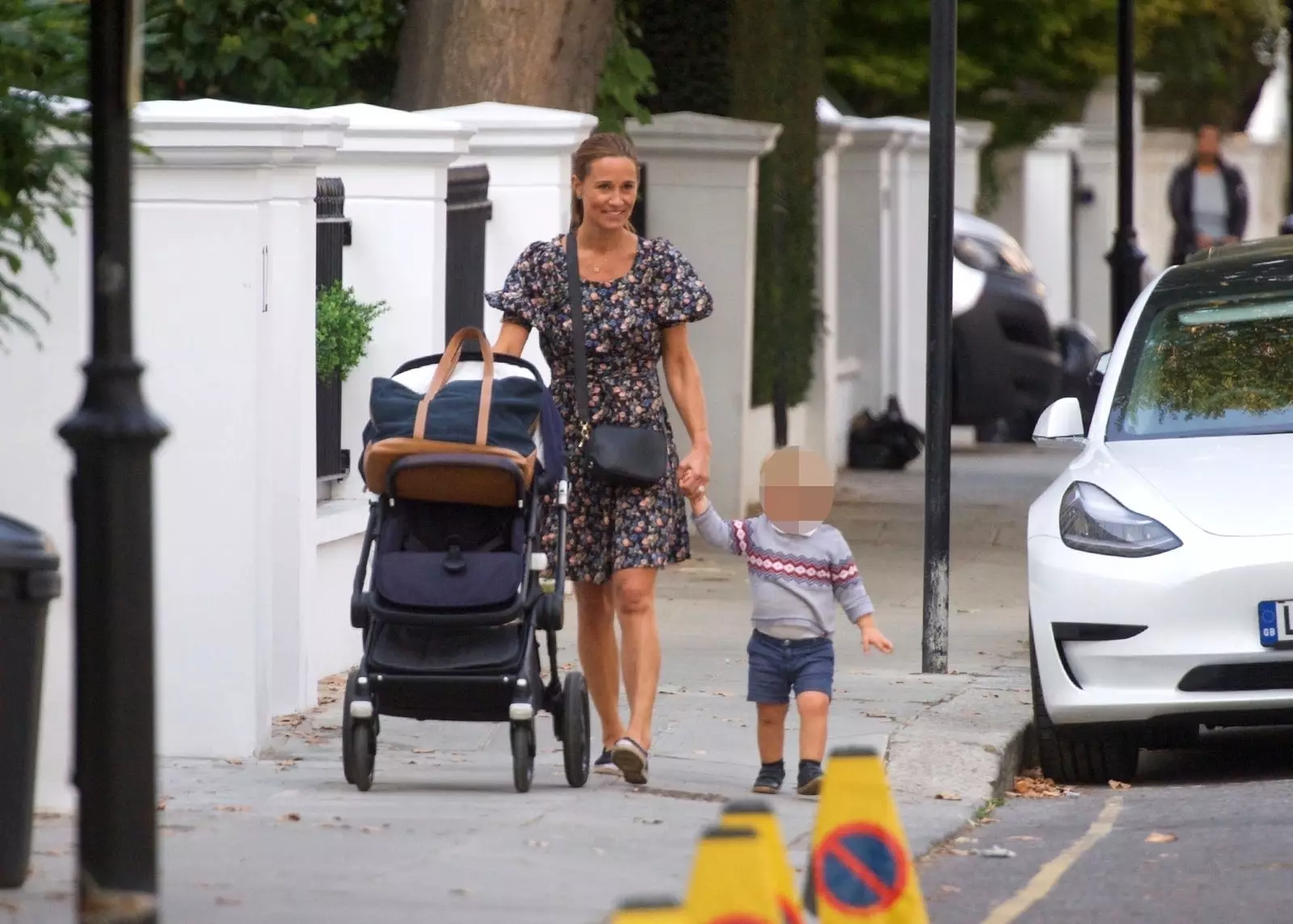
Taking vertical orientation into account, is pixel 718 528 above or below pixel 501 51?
below

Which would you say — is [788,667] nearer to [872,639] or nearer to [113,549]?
[872,639]

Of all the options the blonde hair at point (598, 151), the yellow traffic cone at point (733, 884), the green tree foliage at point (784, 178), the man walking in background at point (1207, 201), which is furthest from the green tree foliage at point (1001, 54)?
the yellow traffic cone at point (733, 884)

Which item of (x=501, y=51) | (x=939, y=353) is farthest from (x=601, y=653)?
(x=501, y=51)

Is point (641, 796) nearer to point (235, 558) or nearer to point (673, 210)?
point (235, 558)

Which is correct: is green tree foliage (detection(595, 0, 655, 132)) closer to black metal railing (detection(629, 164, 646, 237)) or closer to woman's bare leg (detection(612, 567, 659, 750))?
black metal railing (detection(629, 164, 646, 237))

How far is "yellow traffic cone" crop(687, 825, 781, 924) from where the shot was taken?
441 cm

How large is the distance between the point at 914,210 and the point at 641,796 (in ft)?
44.6

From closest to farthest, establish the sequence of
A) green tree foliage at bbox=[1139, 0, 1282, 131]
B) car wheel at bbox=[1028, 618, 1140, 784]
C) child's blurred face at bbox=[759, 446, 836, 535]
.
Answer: child's blurred face at bbox=[759, 446, 836, 535] < car wheel at bbox=[1028, 618, 1140, 784] < green tree foliage at bbox=[1139, 0, 1282, 131]

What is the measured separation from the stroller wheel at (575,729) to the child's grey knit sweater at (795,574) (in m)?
0.55

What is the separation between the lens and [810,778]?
24.3 ft

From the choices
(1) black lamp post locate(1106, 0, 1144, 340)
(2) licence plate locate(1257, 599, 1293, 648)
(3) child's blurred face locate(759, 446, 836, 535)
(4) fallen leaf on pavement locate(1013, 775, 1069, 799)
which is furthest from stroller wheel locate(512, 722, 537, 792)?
(1) black lamp post locate(1106, 0, 1144, 340)

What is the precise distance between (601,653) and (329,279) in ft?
8.41

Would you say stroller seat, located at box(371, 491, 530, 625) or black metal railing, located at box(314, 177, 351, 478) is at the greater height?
black metal railing, located at box(314, 177, 351, 478)

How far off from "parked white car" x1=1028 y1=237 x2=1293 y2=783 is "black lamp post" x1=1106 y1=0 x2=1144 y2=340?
720cm
